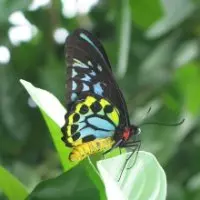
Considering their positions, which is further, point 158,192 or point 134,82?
point 134,82

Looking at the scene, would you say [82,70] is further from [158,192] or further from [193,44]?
[193,44]

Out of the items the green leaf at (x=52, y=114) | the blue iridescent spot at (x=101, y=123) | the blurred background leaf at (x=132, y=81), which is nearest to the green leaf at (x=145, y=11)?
the blurred background leaf at (x=132, y=81)

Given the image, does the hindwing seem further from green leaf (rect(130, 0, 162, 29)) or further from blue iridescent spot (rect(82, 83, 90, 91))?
green leaf (rect(130, 0, 162, 29))

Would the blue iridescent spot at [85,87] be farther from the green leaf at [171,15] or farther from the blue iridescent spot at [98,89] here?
the green leaf at [171,15]

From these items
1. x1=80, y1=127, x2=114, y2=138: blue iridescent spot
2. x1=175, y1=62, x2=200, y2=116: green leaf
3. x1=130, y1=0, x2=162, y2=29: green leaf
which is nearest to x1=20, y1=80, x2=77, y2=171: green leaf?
x1=80, y1=127, x2=114, y2=138: blue iridescent spot

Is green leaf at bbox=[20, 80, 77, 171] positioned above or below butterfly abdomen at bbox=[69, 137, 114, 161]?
above

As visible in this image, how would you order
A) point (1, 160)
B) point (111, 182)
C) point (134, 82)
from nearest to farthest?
point (111, 182) < point (1, 160) < point (134, 82)

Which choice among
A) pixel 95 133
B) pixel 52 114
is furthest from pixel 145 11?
pixel 52 114

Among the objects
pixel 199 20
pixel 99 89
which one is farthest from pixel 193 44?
pixel 99 89
